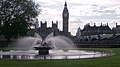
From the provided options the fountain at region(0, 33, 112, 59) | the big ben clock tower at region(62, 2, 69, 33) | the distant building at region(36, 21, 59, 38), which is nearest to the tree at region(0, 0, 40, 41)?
the fountain at region(0, 33, 112, 59)

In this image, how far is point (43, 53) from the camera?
37875 millimetres

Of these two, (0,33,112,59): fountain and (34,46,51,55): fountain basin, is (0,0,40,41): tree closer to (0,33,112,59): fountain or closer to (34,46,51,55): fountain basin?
(0,33,112,59): fountain

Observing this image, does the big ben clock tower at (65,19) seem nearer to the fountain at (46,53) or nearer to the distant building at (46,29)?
the distant building at (46,29)

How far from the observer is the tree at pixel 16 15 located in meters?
76.9

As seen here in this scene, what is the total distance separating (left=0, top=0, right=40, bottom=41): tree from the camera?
76.9 meters

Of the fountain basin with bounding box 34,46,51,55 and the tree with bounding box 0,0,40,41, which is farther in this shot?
the tree with bounding box 0,0,40,41

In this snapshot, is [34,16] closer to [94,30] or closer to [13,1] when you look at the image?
[13,1]

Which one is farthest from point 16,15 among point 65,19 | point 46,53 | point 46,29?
point 65,19

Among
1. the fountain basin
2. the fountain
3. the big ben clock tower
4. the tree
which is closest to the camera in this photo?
the fountain

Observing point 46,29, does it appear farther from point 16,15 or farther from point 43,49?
point 43,49

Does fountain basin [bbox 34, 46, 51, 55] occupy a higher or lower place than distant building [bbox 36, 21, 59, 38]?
higher

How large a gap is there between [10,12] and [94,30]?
106m

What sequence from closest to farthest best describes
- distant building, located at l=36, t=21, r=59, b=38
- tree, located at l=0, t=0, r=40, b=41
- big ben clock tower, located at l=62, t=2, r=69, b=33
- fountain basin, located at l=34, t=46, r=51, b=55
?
1. fountain basin, located at l=34, t=46, r=51, b=55
2. tree, located at l=0, t=0, r=40, b=41
3. distant building, located at l=36, t=21, r=59, b=38
4. big ben clock tower, located at l=62, t=2, r=69, b=33

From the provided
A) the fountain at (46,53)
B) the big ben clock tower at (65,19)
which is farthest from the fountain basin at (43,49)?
the big ben clock tower at (65,19)
